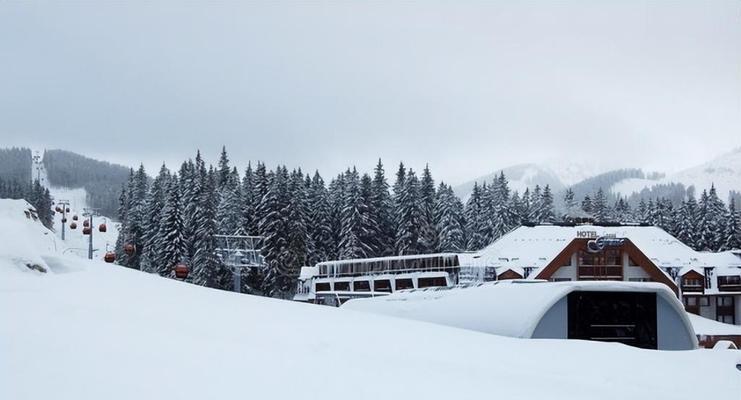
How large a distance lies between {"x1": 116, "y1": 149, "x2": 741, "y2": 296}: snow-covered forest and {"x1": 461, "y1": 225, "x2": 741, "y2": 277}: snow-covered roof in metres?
5.85

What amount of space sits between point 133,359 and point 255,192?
66.0 meters

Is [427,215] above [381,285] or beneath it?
above

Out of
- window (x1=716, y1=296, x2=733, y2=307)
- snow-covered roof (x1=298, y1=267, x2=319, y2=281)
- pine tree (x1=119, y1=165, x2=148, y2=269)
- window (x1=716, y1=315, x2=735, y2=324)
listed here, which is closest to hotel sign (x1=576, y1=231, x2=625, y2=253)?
window (x1=716, y1=296, x2=733, y2=307)

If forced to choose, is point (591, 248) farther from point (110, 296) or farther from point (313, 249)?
point (110, 296)

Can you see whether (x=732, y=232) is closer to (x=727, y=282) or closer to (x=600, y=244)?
(x=727, y=282)

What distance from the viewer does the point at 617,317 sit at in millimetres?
20078

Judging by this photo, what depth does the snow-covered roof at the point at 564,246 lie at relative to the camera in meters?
56.4

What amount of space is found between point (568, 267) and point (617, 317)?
126 ft

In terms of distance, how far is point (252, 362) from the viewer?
7.46 m

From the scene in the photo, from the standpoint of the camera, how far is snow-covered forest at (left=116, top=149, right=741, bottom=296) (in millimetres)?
67438

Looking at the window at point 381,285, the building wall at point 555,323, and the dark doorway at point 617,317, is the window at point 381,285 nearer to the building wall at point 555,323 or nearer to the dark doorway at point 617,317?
the dark doorway at point 617,317

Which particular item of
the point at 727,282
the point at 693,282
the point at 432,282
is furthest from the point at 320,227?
the point at 727,282

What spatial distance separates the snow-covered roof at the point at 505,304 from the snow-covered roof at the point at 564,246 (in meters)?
33.4

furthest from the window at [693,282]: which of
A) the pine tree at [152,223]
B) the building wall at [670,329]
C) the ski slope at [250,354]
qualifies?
the pine tree at [152,223]
